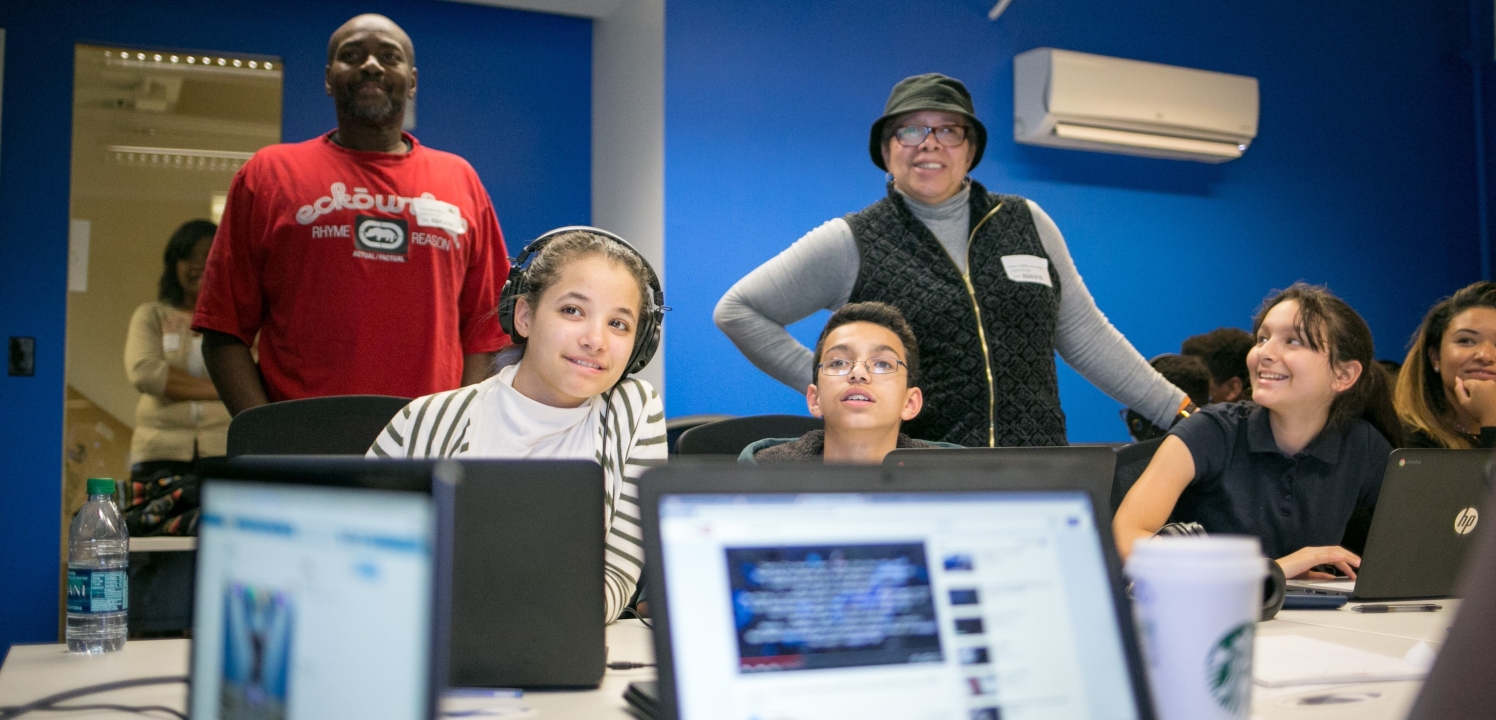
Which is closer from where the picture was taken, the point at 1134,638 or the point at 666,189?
the point at 1134,638

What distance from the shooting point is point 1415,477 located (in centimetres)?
161

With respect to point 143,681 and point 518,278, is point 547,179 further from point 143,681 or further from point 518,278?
point 143,681

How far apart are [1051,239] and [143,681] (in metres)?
2.15

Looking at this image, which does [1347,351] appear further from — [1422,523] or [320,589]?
[320,589]

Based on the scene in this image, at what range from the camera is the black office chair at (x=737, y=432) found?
7.68 ft

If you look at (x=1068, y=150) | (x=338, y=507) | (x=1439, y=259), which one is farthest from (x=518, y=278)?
(x=1439, y=259)

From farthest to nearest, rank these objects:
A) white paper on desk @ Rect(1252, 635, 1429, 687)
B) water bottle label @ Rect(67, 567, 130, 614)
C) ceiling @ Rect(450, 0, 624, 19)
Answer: ceiling @ Rect(450, 0, 624, 19) → water bottle label @ Rect(67, 567, 130, 614) → white paper on desk @ Rect(1252, 635, 1429, 687)

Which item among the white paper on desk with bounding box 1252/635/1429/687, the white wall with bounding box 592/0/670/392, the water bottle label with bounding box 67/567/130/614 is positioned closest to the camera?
the white paper on desk with bounding box 1252/635/1429/687

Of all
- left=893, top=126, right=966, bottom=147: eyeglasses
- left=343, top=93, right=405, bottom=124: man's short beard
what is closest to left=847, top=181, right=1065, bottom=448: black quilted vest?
left=893, top=126, right=966, bottom=147: eyeglasses

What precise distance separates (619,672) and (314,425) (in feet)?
3.20

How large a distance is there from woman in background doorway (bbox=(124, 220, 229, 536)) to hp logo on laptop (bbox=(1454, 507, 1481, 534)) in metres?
3.51

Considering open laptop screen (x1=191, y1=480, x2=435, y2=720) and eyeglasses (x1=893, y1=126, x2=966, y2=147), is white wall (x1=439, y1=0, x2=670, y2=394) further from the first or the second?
open laptop screen (x1=191, y1=480, x2=435, y2=720)

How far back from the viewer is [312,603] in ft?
2.17

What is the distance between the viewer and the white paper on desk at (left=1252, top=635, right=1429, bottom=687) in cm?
114
